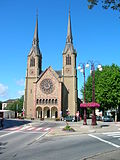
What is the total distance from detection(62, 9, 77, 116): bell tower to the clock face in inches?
172

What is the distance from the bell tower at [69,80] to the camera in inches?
2618

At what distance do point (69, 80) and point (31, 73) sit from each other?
43.9 feet

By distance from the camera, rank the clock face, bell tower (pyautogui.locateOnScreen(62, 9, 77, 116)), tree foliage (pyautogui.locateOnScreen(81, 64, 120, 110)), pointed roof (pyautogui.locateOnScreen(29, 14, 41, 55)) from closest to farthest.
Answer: tree foliage (pyautogui.locateOnScreen(81, 64, 120, 110)) → bell tower (pyautogui.locateOnScreen(62, 9, 77, 116)) → the clock face → pointed roof (pyautogui.locateOnScreen(29, 14, 41, 55))

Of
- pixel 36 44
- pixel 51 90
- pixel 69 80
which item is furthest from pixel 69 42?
pixel 51 90

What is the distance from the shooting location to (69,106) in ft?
220

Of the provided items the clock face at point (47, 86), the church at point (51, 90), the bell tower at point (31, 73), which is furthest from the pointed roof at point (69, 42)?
the clock face at point (47, 86)

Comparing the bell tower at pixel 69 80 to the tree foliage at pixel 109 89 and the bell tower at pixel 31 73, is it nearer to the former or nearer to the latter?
the bell tower at pixel 31 73

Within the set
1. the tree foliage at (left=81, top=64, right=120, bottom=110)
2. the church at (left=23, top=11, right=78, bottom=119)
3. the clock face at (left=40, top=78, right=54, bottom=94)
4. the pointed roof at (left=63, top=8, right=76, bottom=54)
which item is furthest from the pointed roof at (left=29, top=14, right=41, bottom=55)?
the tree foliage at (left=81, top=64, right=120, bottom=110)

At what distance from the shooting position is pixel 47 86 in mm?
67000

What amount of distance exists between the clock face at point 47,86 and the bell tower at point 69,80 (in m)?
4.37

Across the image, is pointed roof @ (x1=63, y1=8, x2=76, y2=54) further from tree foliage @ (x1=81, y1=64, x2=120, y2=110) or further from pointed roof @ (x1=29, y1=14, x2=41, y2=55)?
tree foliage @ (x1=81, y1=64, x2=120, y2=110)

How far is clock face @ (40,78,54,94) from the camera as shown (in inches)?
2623

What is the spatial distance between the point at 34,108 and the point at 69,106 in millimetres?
11208

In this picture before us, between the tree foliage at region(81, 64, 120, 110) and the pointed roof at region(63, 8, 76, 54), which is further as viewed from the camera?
the pointed roof at region(63, 8, 76, 54)
